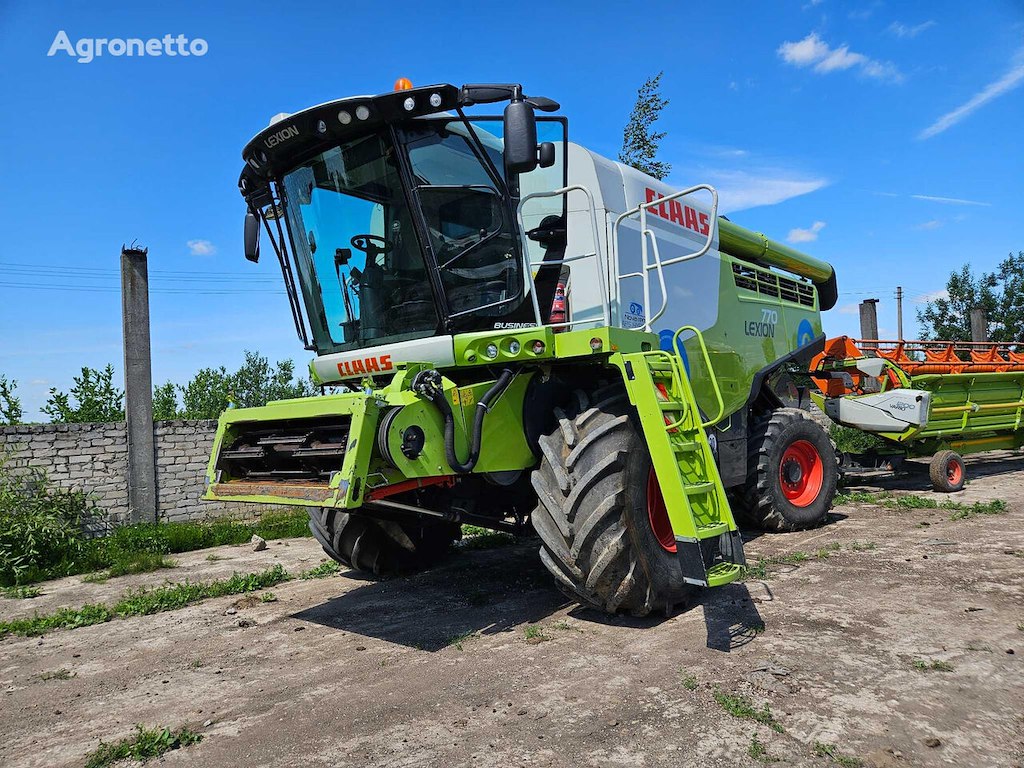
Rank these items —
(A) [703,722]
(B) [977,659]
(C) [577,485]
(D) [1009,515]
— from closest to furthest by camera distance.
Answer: (A) [703,722]
(B) [977,659]
(C) [577,485]
(D) [1009,515]

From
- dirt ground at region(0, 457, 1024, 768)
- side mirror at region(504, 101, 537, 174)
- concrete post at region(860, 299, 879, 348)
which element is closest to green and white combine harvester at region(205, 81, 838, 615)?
side mirror at region(504, 101, 537, 174)

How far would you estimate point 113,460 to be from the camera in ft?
28.9

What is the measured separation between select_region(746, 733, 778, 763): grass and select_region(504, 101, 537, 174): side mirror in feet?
9.51

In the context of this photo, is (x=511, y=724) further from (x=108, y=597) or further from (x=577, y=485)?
(x=108, y=597)

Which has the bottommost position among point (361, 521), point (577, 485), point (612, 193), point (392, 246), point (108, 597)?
point (108, 597)

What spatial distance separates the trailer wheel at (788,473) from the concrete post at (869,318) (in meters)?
12.8

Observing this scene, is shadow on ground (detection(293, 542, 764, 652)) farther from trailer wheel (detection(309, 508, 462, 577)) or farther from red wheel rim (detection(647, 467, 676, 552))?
red wheel rim (detection(647, 467, 676, 552))

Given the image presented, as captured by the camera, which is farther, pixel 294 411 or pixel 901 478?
pixel 901 478

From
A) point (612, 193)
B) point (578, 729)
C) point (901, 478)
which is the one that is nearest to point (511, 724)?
point (578, 729)

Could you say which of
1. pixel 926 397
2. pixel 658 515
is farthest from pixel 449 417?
pixel 926 397

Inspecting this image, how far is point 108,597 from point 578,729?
4.86 meters

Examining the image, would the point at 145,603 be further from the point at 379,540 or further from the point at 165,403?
the point at 165,403

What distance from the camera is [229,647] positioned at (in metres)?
4.45

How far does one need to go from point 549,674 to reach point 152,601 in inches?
141
